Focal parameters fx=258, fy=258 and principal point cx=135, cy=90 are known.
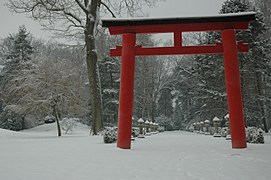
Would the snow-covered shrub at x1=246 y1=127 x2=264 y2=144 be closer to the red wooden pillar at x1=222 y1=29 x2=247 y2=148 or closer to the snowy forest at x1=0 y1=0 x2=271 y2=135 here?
the red wooden pillar at x1=222 y1=29 x2=247 y2=148

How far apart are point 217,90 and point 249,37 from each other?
6.41 m

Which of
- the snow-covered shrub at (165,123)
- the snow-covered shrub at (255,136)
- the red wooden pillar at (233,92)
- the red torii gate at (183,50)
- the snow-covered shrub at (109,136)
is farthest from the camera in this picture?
the snow-covered shrub at (165,123)

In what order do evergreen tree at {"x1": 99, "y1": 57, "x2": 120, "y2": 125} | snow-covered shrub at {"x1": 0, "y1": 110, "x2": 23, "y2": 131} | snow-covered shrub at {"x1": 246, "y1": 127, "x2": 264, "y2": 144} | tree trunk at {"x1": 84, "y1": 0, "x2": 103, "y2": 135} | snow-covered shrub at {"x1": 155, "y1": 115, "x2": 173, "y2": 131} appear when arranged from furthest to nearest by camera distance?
snow-covered shrub at {"x1": 155, "y1": 115, "x2": 173, "y2": 131}
evergreen tree at {"x1": 99, "y1": 57, "x2": 120, "y2": 125}
snow-covered shrub at {"x1": 0, "y1": 110, "x2": 23, "y2": 131}
tree trunk at {"x1": 84, "y1": 0, "x2": 103, "y2": 135}
snow-covered shrub at {"x1": 246, "y1": 127, "x2": 264, "y2": 144}

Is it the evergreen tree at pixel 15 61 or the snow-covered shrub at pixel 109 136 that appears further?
the evergreen tree at pixel 15 61

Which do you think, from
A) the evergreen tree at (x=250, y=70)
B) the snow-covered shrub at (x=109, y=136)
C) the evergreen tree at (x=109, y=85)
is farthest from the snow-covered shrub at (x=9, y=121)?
the snow-covered shrub at (x=109, y=136)

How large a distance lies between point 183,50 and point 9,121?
29.7m

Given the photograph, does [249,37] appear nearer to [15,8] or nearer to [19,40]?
[15,8]

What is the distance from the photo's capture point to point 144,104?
3619cm

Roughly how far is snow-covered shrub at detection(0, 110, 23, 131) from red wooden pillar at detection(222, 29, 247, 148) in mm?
30111

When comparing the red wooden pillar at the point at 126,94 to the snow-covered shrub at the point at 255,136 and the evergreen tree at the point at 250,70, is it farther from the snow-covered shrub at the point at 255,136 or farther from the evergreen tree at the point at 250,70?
the evergreen tree at the point at 250,70

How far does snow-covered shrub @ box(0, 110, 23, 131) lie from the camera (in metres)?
32.9

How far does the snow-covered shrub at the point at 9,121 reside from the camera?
108 ft

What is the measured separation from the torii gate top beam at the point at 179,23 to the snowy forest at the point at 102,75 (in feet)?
26.6

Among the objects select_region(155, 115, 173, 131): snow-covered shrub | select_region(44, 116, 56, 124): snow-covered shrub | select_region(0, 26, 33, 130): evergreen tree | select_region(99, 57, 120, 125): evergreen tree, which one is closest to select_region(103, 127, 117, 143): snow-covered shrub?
select_region(99, 57, 120, 125): evergreen tree
